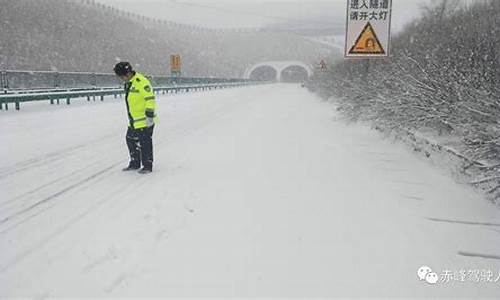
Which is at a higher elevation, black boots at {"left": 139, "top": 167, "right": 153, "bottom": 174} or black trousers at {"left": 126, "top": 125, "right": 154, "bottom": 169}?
black trousers at {"left": 126, "top": 125, "right": 154, "bottom": 169}

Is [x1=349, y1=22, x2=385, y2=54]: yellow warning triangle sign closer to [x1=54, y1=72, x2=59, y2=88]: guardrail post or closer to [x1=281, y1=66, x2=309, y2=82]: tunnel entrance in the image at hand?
[x1=54, y1=72, x2=59, y2=88]: guardrail post

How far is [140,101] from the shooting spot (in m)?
6.34

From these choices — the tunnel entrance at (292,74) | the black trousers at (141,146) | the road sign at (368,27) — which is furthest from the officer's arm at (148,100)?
the tunnel entrance at (292,74)

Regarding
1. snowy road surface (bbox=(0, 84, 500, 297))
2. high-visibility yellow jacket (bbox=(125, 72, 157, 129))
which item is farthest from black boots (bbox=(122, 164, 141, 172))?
high-visibility yellow jacket (bbox=(125, 72, 157, 129))

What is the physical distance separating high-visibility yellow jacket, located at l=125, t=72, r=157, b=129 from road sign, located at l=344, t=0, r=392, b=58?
6.71m

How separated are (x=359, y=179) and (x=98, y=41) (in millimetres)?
78428

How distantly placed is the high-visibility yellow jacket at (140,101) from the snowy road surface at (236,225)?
939 millimetres

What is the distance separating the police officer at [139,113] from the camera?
6.28 meters

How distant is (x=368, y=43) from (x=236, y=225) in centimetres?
829

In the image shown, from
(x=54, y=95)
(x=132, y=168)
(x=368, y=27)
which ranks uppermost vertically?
(x=368, y=27)

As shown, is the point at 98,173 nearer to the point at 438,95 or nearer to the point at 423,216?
the point at 423,216

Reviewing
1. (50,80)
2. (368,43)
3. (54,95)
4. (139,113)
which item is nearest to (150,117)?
(139,113)

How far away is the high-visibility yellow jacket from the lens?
6.30m

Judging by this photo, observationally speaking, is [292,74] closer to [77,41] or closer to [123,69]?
[77,41]
